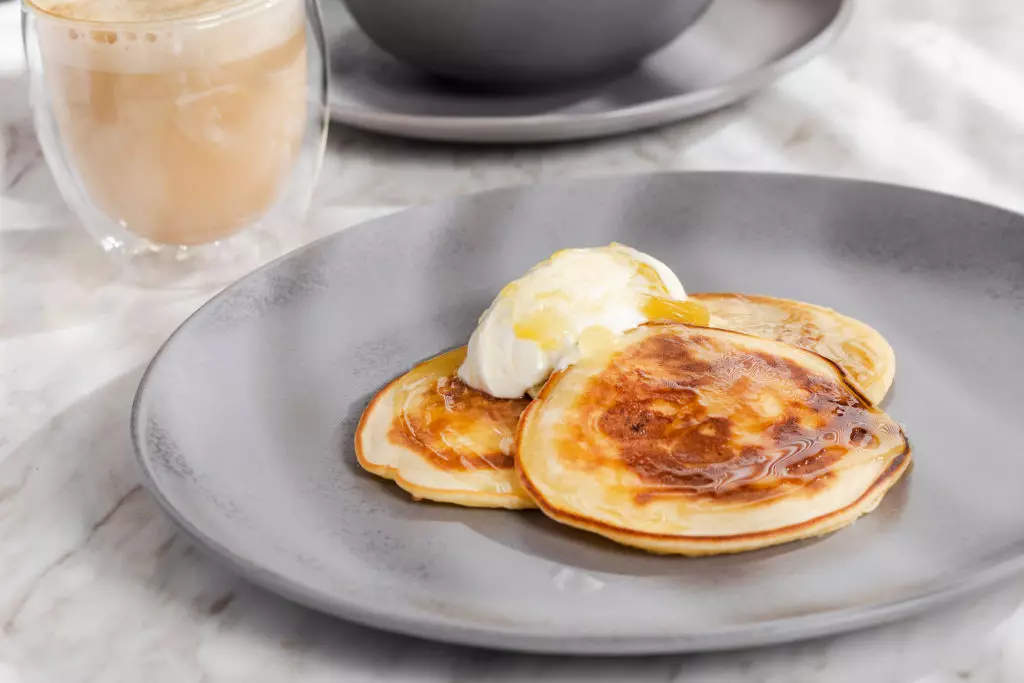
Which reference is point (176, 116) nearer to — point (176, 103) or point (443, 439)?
point (176, 103)

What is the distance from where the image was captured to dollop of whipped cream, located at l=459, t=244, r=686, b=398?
0.97m

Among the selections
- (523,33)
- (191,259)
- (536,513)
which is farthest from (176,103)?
(536,513)

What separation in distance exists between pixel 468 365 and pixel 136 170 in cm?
45

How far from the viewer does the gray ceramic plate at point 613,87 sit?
1464 mm

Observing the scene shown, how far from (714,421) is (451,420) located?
19 centimetres

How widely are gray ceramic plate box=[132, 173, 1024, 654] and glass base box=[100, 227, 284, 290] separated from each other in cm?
20

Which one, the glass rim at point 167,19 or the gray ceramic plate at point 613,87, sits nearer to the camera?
the glass rim at point 167,19

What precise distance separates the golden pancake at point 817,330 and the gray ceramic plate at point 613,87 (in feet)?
1.41

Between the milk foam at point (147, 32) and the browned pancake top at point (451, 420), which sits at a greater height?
the milk foam at point (147, 32)

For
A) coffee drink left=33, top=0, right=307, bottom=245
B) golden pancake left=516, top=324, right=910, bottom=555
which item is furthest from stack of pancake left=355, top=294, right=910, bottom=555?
coffee drink left=33, top=0, right=307, bottom=245

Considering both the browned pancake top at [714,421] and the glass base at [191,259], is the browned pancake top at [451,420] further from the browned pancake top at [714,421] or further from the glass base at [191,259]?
the glass base at [191,259]

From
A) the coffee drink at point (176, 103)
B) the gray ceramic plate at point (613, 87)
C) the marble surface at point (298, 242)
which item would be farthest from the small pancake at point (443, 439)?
the gray ceramic plate at point (613, 87)

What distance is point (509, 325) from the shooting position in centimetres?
98

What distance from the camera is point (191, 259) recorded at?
1.37m
